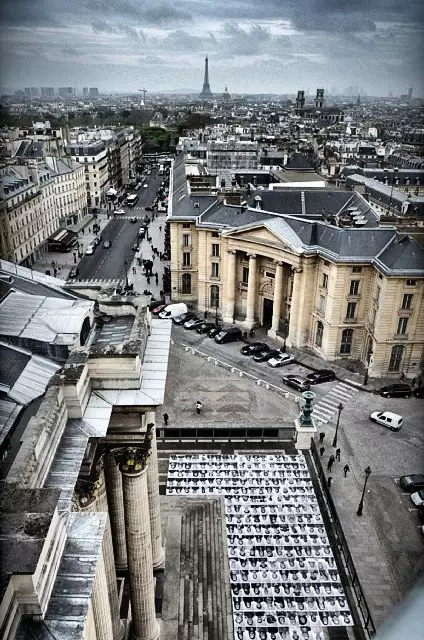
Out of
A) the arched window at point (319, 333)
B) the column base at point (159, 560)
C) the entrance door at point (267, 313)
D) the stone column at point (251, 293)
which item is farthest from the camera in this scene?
the entrance door at point (267, 313)

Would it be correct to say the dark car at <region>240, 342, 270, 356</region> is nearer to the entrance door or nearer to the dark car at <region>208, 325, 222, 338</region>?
the dark car at <region>208, 325, 222, 338</region>

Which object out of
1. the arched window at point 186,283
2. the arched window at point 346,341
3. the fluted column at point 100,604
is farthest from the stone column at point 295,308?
the fluted column at point 100,604

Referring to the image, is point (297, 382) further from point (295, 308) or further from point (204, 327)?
point (204, 327)

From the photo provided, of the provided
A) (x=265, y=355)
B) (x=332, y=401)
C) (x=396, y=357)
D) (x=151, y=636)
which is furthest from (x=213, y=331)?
(x=151, y=636)

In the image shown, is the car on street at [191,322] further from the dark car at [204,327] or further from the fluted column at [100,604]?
the fluted column at [100,604]

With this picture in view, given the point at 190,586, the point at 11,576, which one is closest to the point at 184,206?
the point at 190,586
